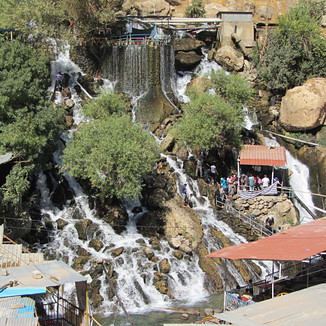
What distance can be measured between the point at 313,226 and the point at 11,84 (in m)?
17.0

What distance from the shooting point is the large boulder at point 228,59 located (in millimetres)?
41781

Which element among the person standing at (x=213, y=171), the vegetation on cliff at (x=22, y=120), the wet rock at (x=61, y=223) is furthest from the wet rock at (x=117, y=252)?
the person standing at (x=213, y=171)

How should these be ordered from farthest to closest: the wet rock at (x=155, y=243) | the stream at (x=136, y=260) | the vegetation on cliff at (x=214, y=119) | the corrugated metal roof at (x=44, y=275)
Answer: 1. the vegetation on cliff at (x=214, y=119)
2. the wet rock at (x=155, y=243)
3. the stream at (x=136, y=260)
4. the corrugated metal roof at (x=44, y=275)

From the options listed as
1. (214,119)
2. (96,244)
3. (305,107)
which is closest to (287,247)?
(96,244)

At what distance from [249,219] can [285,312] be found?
17.5 meters

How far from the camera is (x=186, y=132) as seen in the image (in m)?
31.4

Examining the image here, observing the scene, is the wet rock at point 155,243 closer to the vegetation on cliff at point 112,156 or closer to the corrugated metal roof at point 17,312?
the vegetation on cliff at point 112,156

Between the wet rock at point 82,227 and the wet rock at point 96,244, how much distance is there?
63 centimetres

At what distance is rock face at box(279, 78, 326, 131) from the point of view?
3641 centimetres

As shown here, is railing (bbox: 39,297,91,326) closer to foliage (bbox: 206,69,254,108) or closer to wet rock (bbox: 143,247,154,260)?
wet rock (bbox: 143,247,154,260)

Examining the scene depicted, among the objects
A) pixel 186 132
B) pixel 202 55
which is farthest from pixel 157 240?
pixel 202 55

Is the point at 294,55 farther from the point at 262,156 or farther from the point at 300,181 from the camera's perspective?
the point at 262,156

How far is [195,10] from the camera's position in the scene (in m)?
47.6

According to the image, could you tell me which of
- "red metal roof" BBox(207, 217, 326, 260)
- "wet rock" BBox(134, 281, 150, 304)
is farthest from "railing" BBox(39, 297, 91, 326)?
"wet rock" BBox(134, 281, 150, 304)
